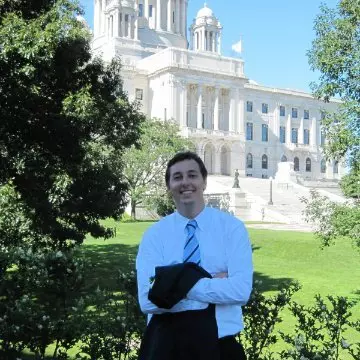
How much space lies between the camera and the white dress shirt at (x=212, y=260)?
10.1ft

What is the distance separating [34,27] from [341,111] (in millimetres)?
5821

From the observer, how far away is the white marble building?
69.2 m

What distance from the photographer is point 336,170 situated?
89250 millimetres

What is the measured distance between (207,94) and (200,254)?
229ft

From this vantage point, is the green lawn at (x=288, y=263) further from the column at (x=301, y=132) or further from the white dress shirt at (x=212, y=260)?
the column at (x=301, y=132)

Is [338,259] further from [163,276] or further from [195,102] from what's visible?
[195,102]

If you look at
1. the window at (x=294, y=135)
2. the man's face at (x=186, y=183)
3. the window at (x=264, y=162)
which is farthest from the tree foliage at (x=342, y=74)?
the window at (x=294, y=135)

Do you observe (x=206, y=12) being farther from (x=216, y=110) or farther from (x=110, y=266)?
(x=110, y=266)

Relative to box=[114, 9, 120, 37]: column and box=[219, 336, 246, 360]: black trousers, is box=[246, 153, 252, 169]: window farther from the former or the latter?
box=[219, 336, 246, 360]: black trousers

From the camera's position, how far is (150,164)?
133 ft

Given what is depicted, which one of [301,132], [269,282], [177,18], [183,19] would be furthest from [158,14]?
[269,282]

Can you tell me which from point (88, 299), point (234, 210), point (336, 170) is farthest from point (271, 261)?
point (336, 170)

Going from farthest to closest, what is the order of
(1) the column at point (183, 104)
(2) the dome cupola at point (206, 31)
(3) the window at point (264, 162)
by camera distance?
(2) the dome cupola at point (206, 31)
(3) the window at point (264, 162)
(1) the column at point (183, 104)

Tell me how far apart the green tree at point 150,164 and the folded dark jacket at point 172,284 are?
34971 mm
